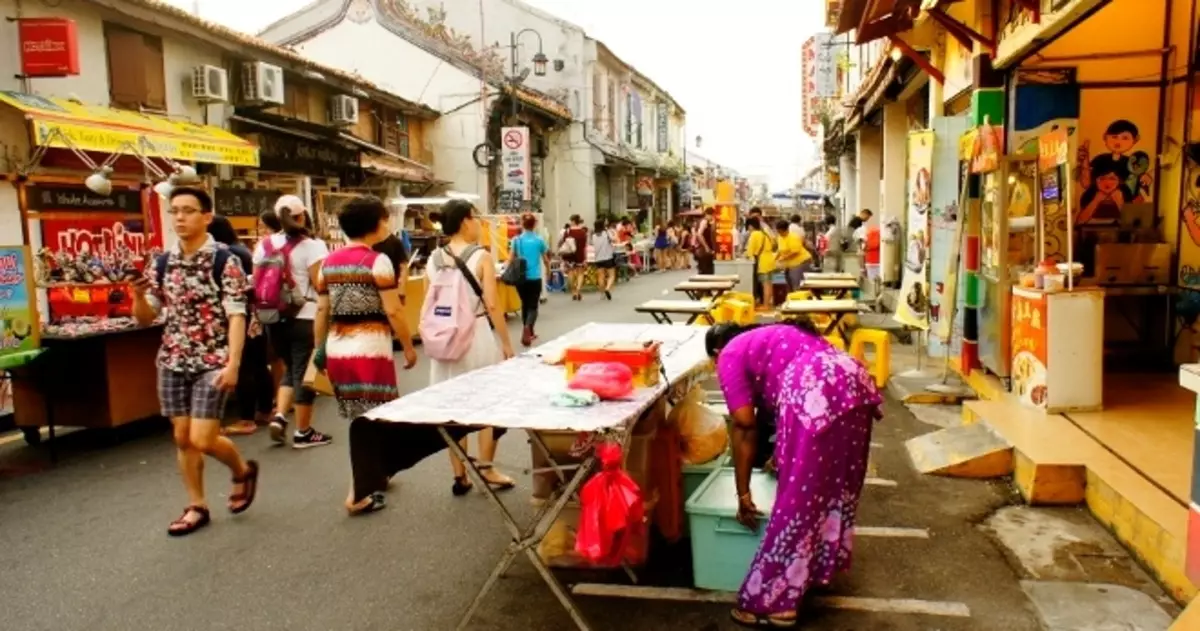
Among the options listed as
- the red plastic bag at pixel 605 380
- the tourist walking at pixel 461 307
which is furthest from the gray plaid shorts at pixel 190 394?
the red plastic bag at pixel 605 380

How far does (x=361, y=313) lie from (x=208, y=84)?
1024 centimetres

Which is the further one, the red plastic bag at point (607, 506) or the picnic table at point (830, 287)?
the picnic table at point (830, 287)

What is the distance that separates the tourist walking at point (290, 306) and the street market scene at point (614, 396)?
2 cm

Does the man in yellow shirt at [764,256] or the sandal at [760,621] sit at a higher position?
the man in yellow shirt at [764,256]

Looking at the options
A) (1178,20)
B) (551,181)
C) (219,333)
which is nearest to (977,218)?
(1178,20)

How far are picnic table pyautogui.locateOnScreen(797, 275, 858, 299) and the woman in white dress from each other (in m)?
6.17

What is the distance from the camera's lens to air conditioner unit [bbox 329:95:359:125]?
18.2m

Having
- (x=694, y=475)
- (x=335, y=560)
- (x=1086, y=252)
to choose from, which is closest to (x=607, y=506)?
(x=694, y=475)

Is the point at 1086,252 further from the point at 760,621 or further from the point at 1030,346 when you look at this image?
the point at 760,621

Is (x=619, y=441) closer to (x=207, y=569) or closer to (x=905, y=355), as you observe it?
(x=207, y=569)

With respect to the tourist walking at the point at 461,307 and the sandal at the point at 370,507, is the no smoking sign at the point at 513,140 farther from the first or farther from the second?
the sandal at the point at 370,507

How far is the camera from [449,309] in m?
5.40

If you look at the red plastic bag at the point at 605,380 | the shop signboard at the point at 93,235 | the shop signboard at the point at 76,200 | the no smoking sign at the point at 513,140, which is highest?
the no smoking sign at the point at 513,140

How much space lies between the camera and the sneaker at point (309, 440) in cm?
689
